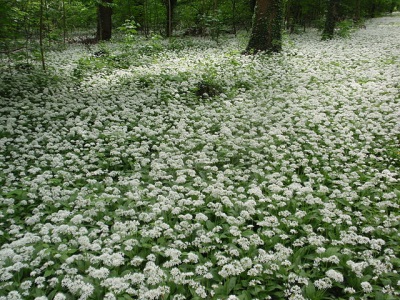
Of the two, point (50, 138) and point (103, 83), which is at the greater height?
point (103, 83)

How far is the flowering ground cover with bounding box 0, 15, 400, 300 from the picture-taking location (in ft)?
11.7

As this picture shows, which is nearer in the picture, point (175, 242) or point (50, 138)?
point (175, 242)

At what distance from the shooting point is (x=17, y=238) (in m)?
4.23

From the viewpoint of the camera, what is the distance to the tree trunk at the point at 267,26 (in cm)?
1356

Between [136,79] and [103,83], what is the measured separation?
106 centimetres

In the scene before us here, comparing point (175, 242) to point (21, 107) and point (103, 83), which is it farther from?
point (103, 83)

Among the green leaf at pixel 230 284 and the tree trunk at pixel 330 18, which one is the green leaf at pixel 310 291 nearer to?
the green leaf at pixel 230 284

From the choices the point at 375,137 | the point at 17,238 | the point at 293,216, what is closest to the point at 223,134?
the point at 293,216

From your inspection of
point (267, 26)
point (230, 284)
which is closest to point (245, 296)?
point (230, 284)

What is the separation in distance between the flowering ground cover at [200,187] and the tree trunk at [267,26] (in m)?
4.29

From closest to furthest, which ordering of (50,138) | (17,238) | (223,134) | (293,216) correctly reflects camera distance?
1. (17,238)
2. (293,216)
3. (50,138)
4. (223,134)

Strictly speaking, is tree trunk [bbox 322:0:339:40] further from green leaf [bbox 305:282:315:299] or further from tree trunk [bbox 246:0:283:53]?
green leaf [bbox 305:282:315:299]

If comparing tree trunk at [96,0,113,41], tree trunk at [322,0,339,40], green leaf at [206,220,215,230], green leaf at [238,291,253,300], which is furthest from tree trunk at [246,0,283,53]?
green leaf at [238,291,253,300]

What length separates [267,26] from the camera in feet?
45.3
